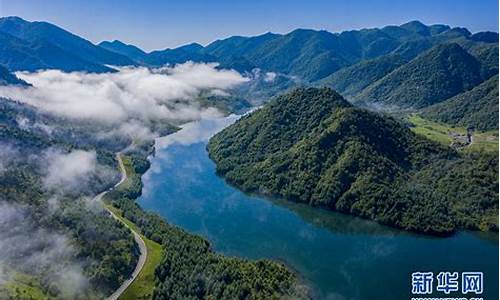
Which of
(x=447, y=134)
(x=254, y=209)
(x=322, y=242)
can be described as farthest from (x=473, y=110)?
(x=322, y=242)

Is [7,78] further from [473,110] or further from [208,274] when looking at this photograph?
[208,274]

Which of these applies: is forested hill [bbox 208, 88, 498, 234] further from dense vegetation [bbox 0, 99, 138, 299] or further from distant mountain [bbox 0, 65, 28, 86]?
distant mountain [bbox 0, 65, 28, 86]

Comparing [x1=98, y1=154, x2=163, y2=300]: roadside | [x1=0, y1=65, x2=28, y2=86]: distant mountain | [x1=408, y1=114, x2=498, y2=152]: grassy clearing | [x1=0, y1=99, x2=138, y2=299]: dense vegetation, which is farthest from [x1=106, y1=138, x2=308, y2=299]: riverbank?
[x1=0, y1=65, x2=28, y2=86]: distant mountain

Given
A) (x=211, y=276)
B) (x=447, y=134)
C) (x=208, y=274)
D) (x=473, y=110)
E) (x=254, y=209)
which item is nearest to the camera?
(x=211, y=276)

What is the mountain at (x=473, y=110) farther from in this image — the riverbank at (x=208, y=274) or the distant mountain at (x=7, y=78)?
the distant mountain at (x=7, y=78)

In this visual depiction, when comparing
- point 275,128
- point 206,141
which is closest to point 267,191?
point 275,128

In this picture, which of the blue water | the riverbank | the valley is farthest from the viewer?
the blue water

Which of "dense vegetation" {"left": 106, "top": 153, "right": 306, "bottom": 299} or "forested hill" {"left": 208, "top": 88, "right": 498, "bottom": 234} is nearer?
"dense vegetation" {"left": 106, "top": 153, "right": 306, "bottom": 299}

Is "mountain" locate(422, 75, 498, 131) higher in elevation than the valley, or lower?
higher
